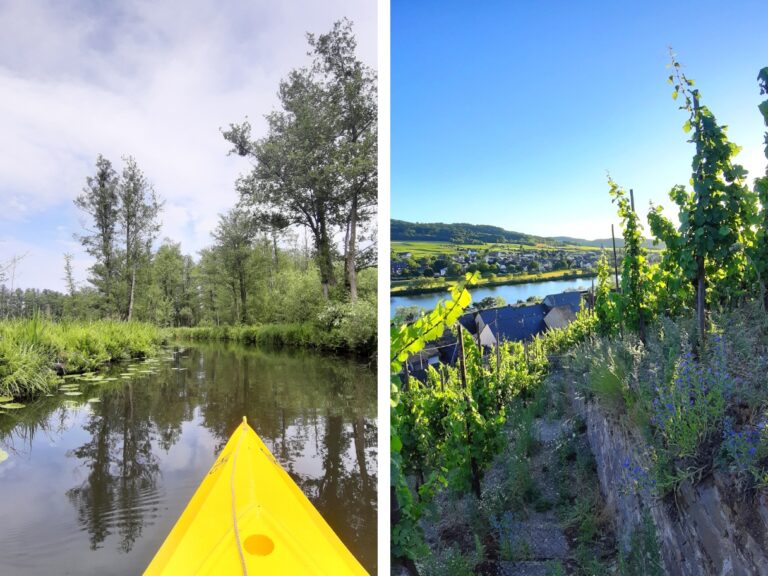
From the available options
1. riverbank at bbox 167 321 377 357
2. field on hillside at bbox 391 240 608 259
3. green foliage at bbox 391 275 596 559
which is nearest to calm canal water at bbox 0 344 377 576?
green foliage at bbox 391 275 596 559

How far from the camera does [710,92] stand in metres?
1.72

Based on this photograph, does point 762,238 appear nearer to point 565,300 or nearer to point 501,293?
point 501,293

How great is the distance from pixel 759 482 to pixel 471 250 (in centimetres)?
92

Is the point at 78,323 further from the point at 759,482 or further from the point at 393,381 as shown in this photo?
the point at 759,482

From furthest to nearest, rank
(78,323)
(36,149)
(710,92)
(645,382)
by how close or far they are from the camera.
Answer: (36,149) < (78,323) < (710,92) < (645,382)

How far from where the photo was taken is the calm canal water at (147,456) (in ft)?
5.65

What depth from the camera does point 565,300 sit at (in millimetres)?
4250

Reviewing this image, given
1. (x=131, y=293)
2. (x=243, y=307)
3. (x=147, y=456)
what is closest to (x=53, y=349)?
(x=147, y=456)

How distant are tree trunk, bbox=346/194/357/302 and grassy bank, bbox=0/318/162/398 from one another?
2.38m

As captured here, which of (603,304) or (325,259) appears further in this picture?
(325,259)

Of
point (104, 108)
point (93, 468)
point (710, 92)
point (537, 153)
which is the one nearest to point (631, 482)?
point (537, 153)

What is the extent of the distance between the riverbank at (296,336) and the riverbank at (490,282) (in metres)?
2.46

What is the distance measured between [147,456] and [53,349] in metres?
2.10

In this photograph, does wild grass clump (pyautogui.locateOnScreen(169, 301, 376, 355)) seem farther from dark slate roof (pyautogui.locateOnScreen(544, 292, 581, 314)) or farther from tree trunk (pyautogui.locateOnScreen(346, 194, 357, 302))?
dark slate roof (pyautogui.locateOnScreen(544, 292, 581, 314))
